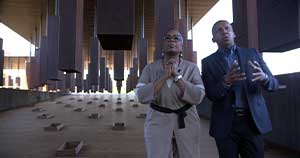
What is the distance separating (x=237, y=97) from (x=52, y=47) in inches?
212

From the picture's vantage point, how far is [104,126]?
5.66 m

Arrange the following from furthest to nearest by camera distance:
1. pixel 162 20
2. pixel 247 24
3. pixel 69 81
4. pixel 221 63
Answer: pixel 69 81, pixel 162 20, pixel 247 24, pixel 221 63

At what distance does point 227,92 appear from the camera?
1.64 meters

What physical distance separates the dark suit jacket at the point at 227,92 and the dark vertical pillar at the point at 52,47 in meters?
4.79

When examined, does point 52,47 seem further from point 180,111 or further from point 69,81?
point 69,81

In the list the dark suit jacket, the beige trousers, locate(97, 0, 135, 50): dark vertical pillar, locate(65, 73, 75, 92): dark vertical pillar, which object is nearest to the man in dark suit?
the dark suit jacket

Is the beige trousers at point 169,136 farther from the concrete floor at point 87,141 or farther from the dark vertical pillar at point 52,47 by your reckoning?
the dark vertical pillar at point 52,47

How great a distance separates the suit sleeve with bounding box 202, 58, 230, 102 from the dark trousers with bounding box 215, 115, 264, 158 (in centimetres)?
14

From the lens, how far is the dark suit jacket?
5.21 feet

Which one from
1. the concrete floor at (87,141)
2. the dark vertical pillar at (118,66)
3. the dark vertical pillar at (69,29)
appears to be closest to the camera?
the dark vertical pillar at (69,29)

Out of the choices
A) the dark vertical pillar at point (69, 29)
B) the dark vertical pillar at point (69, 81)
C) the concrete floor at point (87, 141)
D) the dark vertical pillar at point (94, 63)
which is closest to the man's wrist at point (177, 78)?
the dark vertical pillar at point (69, 29)

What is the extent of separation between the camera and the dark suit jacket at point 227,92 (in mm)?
1588

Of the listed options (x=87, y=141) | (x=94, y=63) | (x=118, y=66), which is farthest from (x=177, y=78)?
(x=94, y=63)

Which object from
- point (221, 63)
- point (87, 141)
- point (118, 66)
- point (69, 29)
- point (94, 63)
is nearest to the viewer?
point (221, 63)
